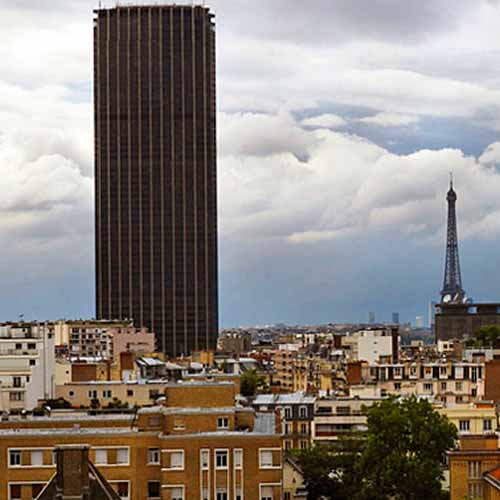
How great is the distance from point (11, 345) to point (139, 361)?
37333 mm

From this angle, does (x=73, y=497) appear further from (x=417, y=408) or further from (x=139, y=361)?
(x=139, y=361)

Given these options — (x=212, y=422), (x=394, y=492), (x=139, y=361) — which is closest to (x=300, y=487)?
(x=394, y=492)

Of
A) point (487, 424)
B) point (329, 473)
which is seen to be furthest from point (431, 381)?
point (329, 473)

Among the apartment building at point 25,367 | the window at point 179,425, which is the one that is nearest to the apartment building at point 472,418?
the window at point 179,425

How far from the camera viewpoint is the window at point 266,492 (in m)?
73.1

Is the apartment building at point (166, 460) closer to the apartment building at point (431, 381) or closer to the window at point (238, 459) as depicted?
the window at point (238, 459)

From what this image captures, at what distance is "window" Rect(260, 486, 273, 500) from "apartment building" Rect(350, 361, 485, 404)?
4936cm

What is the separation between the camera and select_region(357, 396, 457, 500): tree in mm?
81312

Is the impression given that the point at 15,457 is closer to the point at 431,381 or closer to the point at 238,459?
the point at 238,459

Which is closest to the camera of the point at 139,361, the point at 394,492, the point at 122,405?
the point at 394,492

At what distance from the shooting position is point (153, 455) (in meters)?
73.5

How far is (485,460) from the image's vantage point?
71.6m

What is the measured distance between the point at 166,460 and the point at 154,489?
1764 mm

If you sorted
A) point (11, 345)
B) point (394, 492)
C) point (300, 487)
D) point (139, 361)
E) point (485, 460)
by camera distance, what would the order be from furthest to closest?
1. point (139, 361)
2. point (11, 345)
3. point (300, 487)
4. point (394, 492)
5. point (485, 460)
